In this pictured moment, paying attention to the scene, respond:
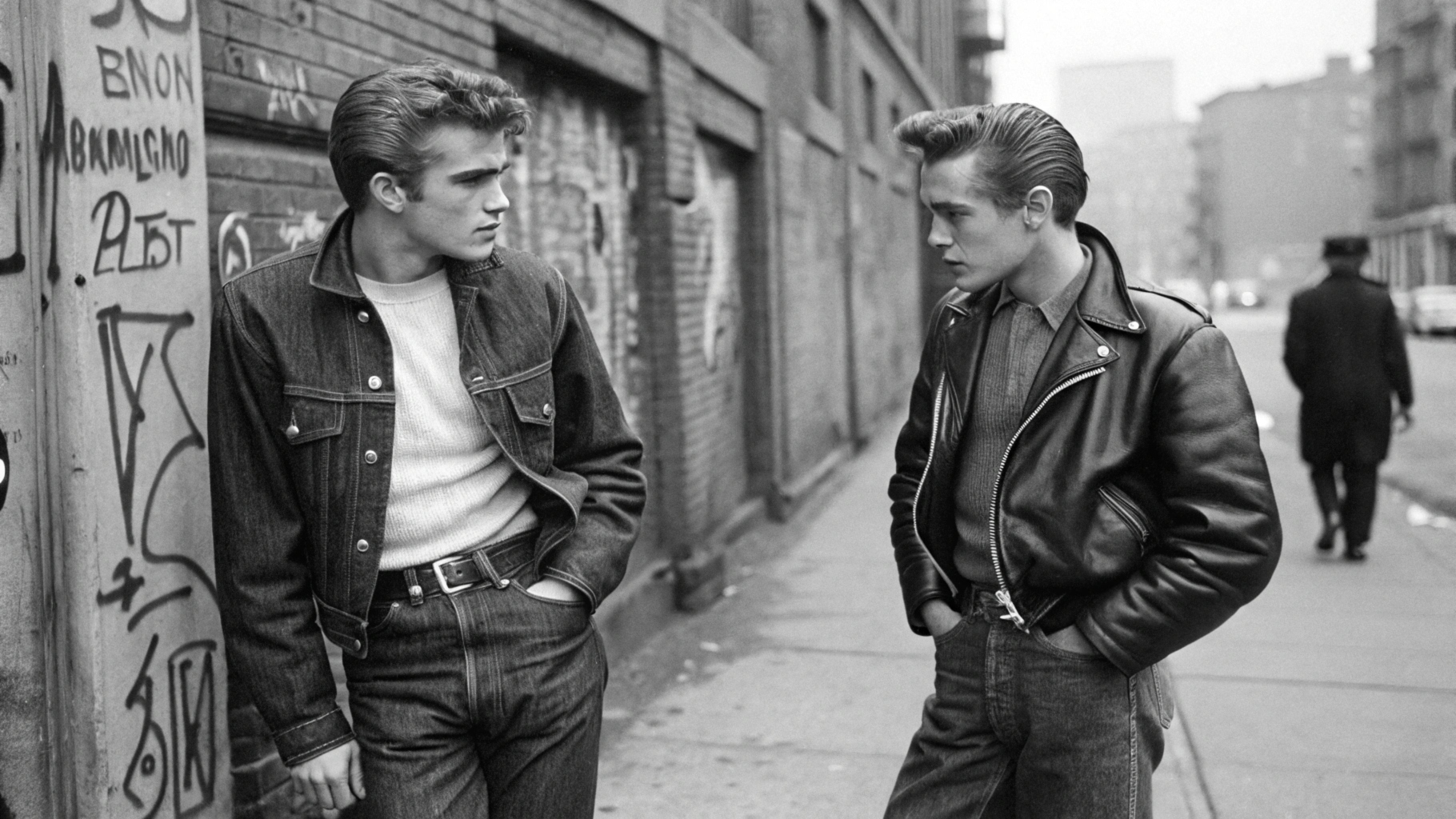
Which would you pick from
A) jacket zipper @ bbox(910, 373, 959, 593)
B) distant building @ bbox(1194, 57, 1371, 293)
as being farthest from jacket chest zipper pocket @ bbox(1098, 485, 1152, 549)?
distant building @ bbox(1194, 57, 1371, 293)

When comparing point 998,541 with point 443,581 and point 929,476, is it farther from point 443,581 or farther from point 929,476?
point 443,581

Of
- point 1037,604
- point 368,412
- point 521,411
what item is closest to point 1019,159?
point 1037,604

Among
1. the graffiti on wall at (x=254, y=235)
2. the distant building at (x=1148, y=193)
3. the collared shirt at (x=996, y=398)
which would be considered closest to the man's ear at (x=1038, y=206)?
the collared shirt at (x=996, y=398)

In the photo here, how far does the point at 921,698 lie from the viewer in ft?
18.4

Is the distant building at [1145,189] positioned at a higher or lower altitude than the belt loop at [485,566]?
higher

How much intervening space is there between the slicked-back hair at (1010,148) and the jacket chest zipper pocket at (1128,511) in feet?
1.65

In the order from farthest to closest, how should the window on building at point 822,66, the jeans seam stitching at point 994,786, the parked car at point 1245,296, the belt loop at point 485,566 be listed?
the parked car at point 1245,296, the window on building at point 822,66, the jeans seam stitching at point 994,786, the belt loop at point 485,566

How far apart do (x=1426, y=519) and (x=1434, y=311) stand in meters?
28.9

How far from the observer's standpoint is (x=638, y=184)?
714cm

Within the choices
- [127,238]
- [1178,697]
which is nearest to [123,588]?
[127,238]

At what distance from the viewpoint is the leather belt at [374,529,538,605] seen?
2.40m

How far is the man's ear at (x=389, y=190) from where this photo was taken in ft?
7.74

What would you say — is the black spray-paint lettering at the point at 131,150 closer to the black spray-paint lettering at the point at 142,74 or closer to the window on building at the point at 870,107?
the black spray-paint lettering at the point at 142,74

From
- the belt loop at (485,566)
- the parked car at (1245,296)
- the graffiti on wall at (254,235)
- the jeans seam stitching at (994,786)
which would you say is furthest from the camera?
the parked car at (1245,296)
